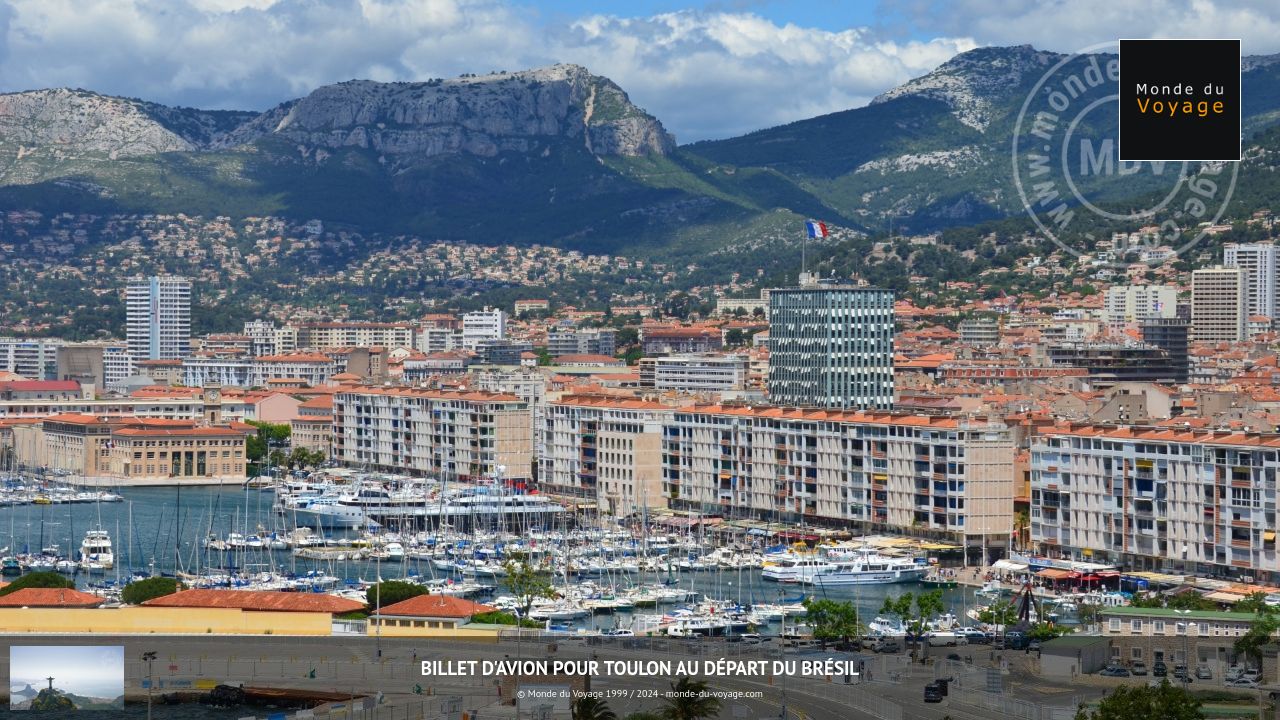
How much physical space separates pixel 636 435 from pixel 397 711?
47918 mm

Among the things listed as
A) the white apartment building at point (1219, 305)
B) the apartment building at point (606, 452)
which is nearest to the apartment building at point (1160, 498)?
the apartment building at point (606, 452)

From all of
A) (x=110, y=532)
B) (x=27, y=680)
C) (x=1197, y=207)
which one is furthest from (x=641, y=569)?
(x=1197, y=207)

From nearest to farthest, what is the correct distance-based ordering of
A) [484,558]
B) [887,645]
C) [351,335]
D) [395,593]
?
[887,645] < [395,593] < [484,558] < [351,335]

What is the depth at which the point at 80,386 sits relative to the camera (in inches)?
5074

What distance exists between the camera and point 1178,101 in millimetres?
37469

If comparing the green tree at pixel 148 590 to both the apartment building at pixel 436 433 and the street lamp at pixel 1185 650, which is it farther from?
the apartment building at pixel 436 433

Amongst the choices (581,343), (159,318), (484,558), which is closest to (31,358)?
(159,318)

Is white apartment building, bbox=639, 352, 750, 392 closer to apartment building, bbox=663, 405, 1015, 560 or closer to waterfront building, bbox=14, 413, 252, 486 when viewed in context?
waterfront building, bbox=14, 413, 252, 486

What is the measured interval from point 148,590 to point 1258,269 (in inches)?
4281

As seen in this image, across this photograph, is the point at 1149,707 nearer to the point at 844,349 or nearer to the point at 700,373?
the point at 844,349

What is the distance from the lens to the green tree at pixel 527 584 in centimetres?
5756

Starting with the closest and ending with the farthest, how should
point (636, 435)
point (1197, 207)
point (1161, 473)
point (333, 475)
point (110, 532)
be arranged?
point (1161, 473), point (110, 532), point (636, 435), point (333, 475), point (1197, 207)

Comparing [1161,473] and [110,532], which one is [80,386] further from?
[1161,473]

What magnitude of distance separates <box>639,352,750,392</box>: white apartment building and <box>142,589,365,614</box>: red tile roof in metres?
69.5
